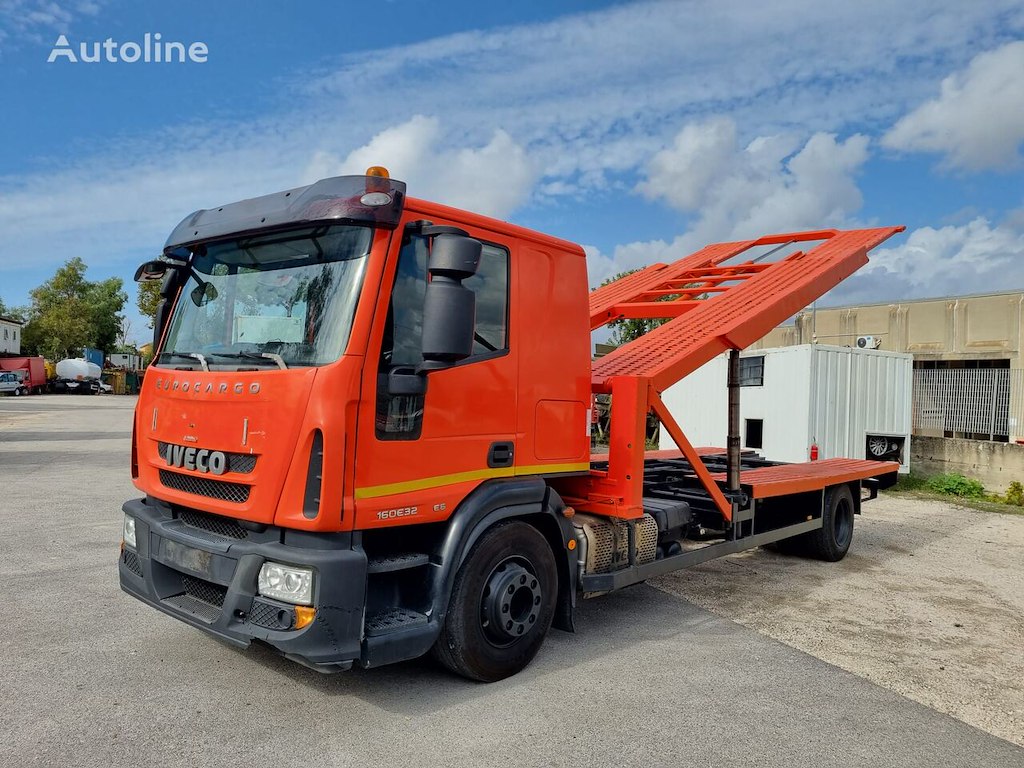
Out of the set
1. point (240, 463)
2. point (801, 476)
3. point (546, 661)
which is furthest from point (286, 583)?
point (801, 476)

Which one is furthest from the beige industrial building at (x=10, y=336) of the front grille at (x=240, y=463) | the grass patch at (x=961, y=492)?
the front grille at (x=240, y=463)

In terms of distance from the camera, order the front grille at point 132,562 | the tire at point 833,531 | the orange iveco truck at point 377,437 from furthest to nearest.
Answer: the tire at point 833,531, the front grille at point 132,562, the orange iveco truck at point 377,437

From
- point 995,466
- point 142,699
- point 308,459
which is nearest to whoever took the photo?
point 308,459

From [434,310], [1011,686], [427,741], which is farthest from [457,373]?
[1011,686]

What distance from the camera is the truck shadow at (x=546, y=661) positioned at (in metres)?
3.95

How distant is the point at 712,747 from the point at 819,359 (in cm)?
931

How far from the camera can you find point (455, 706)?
151 inches

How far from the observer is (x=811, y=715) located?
386cm

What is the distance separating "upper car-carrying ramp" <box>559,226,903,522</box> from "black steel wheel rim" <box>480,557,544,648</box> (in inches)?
31.6

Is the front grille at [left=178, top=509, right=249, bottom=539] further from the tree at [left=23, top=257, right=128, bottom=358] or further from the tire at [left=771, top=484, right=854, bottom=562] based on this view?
the tree at [left=23, top=257, right=128, bottom=358]

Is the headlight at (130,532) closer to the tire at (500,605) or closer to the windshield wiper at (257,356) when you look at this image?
the windshield wiper at (257,356)

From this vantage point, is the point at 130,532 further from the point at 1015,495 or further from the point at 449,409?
the point at 1015,495

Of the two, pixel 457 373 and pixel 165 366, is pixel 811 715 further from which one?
pixel 165 366

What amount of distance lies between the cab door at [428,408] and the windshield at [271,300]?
193mm
